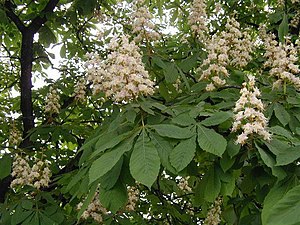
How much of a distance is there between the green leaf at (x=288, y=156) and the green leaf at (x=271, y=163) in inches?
1.4

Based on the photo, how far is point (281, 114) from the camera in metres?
1.82

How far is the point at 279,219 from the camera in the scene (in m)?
1.09

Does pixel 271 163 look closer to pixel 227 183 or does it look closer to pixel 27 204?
pixel 227 183

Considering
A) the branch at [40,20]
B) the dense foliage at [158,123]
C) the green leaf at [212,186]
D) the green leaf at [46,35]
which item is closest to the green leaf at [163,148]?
the dense foliage at [158,123]

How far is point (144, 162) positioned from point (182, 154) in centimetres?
13

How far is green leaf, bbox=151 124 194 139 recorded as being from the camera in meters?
1.47

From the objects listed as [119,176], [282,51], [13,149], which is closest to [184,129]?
[119,176]

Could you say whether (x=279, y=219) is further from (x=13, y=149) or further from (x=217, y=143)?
(x=13, y=149)

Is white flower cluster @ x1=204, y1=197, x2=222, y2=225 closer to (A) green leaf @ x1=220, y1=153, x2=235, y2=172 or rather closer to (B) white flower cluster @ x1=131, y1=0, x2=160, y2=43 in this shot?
(B) white flower cluster @ x1=131, y1=0, x2=160, y2=43

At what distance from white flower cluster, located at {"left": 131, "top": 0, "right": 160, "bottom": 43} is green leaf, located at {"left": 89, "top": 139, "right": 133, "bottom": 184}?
1062 mm

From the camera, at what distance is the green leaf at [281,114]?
69.9 inches

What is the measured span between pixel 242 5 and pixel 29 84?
2177 millimetres

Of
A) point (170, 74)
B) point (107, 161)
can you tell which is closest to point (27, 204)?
point (170, 74)

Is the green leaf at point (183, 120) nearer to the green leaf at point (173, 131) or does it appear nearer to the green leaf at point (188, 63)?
the green leaf at point (173, 131)
